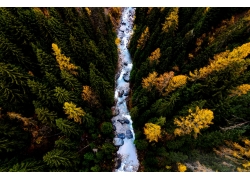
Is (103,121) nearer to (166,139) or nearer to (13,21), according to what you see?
(166,139)

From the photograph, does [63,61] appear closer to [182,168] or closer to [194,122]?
[194,122]

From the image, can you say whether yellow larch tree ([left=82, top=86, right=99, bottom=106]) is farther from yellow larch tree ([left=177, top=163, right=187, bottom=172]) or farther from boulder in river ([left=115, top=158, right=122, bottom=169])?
yellow larch tree ([left=177, top=163, right=187, bottom=172])

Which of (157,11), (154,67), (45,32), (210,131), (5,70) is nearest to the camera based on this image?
(5,70)

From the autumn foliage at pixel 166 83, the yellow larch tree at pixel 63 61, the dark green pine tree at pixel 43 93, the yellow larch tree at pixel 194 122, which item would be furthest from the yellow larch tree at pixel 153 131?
the yellow larch tree at pixel 63 61

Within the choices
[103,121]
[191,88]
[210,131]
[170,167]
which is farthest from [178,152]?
[103,121]

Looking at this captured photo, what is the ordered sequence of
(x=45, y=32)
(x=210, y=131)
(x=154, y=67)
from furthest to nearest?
(x=154, y=67), (x=45, y=32), (x=210, y=131)

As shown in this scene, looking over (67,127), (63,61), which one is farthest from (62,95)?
(63,61)

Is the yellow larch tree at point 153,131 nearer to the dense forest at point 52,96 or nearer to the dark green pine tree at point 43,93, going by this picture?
the dense forest at point 52,96

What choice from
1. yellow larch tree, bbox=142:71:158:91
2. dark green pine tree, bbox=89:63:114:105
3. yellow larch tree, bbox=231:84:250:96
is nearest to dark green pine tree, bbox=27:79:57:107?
dark green pine tree, bbox=89:63:114:105
